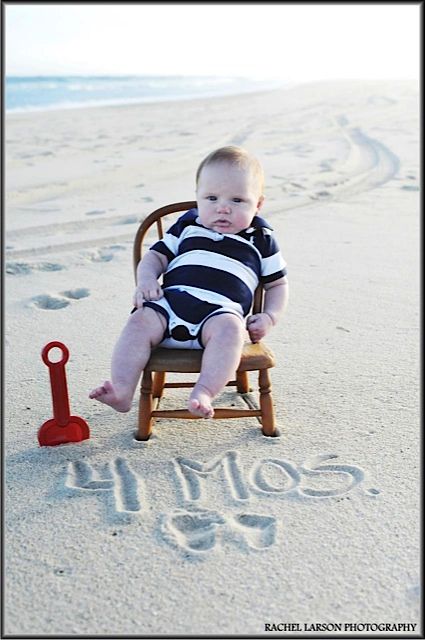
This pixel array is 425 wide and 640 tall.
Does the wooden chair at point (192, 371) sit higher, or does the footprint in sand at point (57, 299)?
the footprint in sand at point (57, 299)

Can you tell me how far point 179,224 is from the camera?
319cm

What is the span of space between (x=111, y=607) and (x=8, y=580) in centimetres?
33

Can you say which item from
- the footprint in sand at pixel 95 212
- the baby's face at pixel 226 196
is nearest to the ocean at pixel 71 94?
the footprint in sand at pixel 95 212

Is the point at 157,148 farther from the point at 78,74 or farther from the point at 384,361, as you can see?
the point at 78,74

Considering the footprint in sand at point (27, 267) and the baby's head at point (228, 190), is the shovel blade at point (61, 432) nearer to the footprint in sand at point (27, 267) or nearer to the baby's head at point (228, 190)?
the baby's head at point (228, 190)

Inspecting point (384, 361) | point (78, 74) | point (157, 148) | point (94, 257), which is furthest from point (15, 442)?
point (78, 74)

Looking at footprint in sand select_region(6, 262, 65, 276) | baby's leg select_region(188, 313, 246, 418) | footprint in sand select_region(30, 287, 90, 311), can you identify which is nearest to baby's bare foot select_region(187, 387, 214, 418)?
baby's leg select_region(188, 313, 246, 418)

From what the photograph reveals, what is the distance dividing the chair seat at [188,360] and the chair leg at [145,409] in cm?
9

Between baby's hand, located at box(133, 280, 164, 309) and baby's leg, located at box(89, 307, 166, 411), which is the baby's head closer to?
baby's hand, located at box(133, 280, 164, 309)

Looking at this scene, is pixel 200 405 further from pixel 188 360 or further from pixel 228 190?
pixel 228 190

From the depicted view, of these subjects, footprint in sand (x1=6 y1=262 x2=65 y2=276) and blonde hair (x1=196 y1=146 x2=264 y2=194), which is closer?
blonde hair (x1=196 y1=146 x2=264 y2=194)

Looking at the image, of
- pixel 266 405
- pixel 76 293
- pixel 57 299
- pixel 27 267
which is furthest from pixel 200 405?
pixel 27 267

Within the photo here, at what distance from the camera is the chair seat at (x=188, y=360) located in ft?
9.14

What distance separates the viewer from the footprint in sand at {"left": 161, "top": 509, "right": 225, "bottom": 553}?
2.33 m
